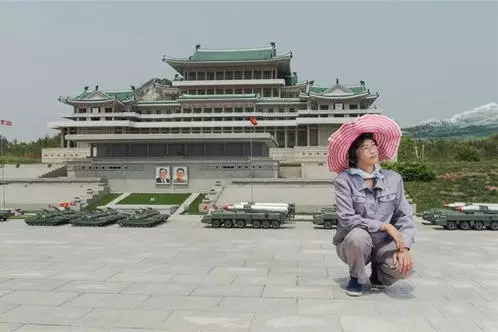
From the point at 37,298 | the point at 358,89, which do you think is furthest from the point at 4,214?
the point at 358,89

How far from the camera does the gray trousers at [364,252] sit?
239 inches

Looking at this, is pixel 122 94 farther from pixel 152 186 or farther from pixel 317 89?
pixel 152 186

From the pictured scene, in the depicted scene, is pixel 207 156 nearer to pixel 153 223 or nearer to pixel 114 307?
pixel 153 223

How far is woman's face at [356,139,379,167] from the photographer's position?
6.31 meters

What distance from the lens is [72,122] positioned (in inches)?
2082

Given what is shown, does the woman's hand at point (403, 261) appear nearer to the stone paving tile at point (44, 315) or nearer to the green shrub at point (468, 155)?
the stone paving tile at point (44, 315)

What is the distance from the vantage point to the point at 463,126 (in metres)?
71.6

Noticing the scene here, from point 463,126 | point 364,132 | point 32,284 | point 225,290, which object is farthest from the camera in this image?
point 463,126

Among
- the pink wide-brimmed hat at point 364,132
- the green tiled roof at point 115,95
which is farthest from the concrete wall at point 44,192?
the pink wide-brimmed hat at point 364,132

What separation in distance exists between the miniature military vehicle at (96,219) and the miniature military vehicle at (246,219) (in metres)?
3.90

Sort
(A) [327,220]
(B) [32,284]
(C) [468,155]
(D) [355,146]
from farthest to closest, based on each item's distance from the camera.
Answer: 1. (C) [468,155]
2. (A) [327,220]
3. (B) [32,284]
4. (D) [355,146]

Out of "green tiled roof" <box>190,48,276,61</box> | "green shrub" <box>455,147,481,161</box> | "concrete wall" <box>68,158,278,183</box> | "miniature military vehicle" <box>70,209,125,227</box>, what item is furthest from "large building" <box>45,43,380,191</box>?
"miniature military vehicle" <box>70,209,125,227</box>

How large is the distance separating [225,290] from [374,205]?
7.65 ft

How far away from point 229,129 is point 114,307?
4653 cm
